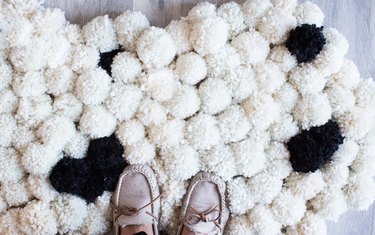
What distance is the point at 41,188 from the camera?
107cm

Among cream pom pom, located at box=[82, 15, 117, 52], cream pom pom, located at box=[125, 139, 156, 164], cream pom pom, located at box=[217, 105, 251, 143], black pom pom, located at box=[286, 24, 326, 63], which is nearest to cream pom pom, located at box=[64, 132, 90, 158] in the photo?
cream pom pom, located at box=[125, 139, 156, 164]

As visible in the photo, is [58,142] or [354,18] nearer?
[58,142]

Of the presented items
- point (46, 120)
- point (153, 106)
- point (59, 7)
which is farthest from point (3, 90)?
point (153, 106)

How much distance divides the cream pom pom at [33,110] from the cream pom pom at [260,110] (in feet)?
1.62

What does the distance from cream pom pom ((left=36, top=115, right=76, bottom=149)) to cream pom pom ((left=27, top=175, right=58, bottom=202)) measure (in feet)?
0.31

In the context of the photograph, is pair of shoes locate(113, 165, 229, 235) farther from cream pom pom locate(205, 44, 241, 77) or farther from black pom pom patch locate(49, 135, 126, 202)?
cream pom pom locate(205, 44, 241, 77)

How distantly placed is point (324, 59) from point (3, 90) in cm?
80

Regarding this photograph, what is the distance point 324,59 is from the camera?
1.08 m

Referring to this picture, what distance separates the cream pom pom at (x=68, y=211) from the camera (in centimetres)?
108

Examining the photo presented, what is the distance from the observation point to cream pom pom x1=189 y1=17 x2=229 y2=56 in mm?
1066

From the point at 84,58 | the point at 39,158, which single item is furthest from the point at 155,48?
the point at 39,158

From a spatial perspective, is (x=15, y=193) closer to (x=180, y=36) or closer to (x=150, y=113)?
(x=150, y=113)

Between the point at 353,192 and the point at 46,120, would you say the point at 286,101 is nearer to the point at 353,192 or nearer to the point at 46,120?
the point at 353,192

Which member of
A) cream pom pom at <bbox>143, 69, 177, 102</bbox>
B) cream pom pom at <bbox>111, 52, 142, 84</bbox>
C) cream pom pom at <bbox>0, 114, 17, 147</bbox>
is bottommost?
cream pom pom at <bbox>0, 114, 17, 147</bbox>
